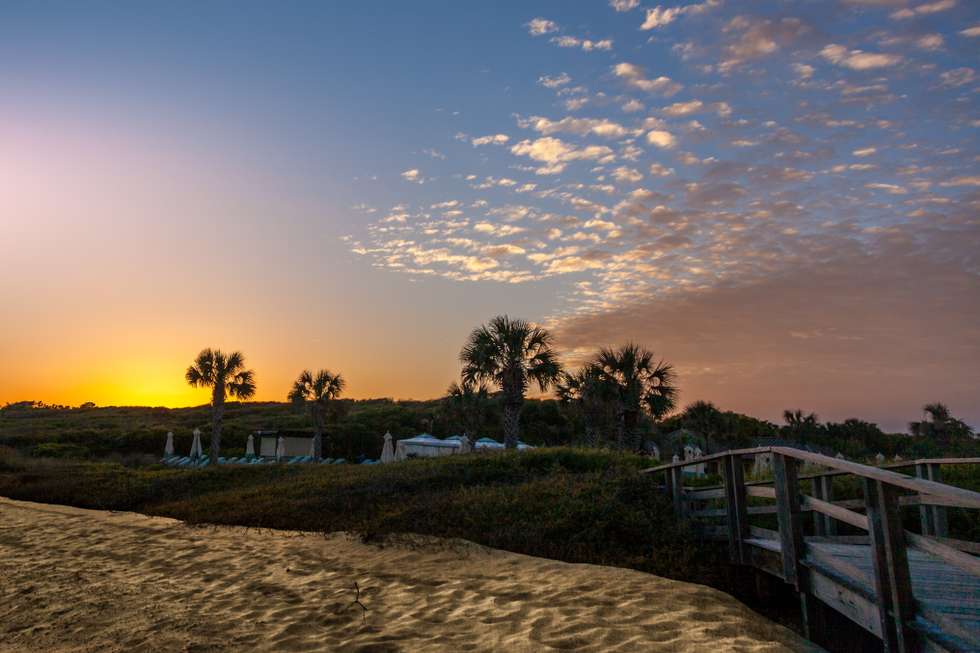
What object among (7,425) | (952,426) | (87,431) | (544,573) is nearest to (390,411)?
(87,431)

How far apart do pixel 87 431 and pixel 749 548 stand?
53402mm

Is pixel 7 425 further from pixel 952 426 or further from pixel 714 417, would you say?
pixel 952 426

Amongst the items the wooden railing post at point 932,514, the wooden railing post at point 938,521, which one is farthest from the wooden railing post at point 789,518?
the wooden railing post at point 938,521

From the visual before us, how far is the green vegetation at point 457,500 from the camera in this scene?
35.5 feet

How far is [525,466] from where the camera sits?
65.6ft

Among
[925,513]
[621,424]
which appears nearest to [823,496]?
[925,513]

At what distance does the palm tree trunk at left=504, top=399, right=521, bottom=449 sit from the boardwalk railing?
67.6ft

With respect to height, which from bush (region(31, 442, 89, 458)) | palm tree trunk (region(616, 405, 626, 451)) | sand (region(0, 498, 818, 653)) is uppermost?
palm tree trunk (region(616, 405, 626, 451))

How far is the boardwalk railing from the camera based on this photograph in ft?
15.3

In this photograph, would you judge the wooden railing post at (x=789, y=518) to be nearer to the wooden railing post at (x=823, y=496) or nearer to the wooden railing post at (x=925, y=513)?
the wooden railing post at (x=823, y=496)

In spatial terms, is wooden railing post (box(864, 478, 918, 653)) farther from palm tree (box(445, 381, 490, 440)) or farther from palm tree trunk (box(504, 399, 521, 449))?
palm tree (box(445, 381, 490, 440))

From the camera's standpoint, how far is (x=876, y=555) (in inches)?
209

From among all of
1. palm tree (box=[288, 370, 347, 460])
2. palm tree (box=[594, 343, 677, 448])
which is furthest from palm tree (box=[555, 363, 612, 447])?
palm tree (box=[288, 370, 347, 460])

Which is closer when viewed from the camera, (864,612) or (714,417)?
(864,612)
